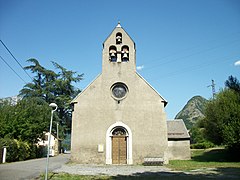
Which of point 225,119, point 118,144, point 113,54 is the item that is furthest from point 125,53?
point 225,119

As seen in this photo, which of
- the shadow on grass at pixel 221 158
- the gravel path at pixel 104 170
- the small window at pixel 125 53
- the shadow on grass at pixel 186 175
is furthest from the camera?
the shadow on grass at pixel 221 158

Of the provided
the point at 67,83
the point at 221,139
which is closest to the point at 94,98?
the point at 221,139

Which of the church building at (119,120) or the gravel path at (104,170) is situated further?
the church building at (119,120)

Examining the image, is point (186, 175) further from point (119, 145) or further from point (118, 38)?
point (118, 38)

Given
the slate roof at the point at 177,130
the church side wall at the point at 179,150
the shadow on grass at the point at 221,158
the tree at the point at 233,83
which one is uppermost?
the tree at the point at 233,83

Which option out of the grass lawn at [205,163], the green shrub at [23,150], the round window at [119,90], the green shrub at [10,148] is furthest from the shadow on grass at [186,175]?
the green shrub at [23,150]

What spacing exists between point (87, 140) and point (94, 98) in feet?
13.0

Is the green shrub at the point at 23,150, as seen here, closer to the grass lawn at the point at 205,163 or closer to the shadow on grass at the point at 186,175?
the grass lawn at the point at 205,163

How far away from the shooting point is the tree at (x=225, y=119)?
22.5 m

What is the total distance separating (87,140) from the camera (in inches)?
851

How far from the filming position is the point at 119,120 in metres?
22.0

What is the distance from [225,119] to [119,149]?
11.1 metres

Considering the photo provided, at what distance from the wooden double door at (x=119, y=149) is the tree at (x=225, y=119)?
10.0 m

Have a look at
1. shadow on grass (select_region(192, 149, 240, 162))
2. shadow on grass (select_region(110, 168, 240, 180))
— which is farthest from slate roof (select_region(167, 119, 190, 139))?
shadow on grass (select_region(110, 168, 240, 180))
